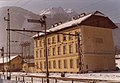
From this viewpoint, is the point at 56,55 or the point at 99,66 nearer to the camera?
the point at 99,66

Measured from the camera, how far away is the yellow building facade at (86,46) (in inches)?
1588

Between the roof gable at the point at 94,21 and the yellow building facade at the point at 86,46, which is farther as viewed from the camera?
the roof gable at the point at 94,21

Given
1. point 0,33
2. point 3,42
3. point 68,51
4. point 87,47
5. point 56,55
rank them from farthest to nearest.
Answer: point 0,33
point 3,42
point 56,55
point 68,51
point 87,47

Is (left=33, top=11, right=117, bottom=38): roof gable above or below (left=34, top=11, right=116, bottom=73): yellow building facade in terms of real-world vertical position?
above

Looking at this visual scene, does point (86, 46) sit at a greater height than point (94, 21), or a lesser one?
lesser

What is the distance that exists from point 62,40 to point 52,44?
377cm

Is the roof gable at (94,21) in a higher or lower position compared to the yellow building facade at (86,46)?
higher

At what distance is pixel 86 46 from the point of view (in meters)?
40.6

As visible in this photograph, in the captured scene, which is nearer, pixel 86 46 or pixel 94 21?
pixel 86 46

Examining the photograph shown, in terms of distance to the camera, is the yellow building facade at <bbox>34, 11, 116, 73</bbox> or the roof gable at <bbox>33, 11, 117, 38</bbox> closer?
the yellow building facade at <bbox>34, 11, 116, 73</bbox>

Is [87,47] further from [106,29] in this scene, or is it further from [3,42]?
[3,42]

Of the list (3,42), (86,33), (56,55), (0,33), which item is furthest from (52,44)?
(0,33)

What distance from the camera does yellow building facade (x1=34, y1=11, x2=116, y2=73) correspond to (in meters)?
40.3

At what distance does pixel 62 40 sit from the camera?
4534 centimetres
